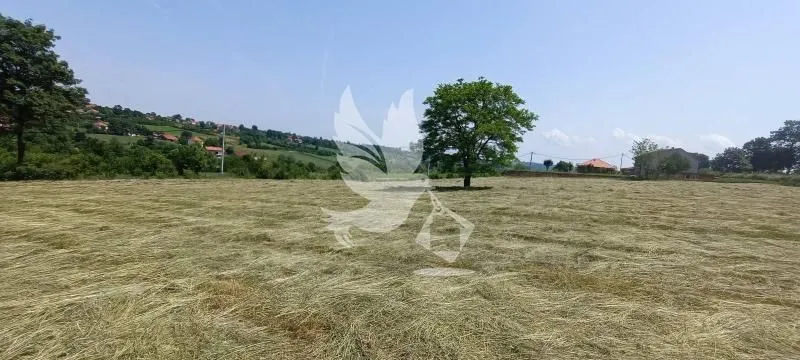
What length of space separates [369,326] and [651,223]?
7.53 m

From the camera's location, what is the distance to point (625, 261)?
4.52 m

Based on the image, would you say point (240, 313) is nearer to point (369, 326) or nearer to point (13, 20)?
point (369, 326)

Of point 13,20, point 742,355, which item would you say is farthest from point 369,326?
point 13,20

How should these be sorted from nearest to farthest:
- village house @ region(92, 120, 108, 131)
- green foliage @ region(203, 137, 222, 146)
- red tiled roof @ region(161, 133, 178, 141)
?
village house @ region(92, 120, 108, 131), red tiled roof @ region(161, 133, 178, 141), green foliage @ region(203, 137, 222, 146)

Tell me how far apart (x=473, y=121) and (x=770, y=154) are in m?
64.4

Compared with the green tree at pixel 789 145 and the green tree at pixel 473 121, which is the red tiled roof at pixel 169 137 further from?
the green tree at pixel 789 145

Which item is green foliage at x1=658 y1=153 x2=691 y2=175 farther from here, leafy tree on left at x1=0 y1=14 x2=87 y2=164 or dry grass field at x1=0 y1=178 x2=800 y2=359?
leafy tree on left at x1=0 y1=14 x2=87 y2=164

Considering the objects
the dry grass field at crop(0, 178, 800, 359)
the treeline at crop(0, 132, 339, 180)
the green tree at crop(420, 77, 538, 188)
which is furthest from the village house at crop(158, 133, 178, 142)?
the dry grass field at crop(0, 178, 800, 359)

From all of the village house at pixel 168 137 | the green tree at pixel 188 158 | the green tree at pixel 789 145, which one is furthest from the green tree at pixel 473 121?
the green tree at pixel 789 145

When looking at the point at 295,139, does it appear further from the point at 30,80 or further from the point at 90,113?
the point at 30,80

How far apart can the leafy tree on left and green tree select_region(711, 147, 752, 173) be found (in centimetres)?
7493

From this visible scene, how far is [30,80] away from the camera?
46.7 feet

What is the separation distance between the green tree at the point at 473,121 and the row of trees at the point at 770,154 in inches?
2217

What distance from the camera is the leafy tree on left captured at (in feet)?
44.5
